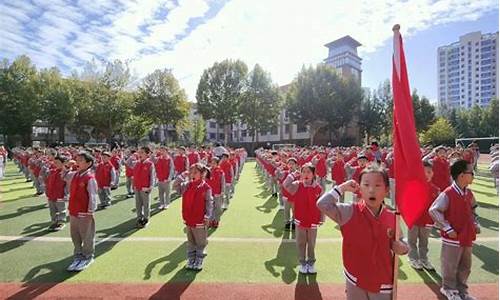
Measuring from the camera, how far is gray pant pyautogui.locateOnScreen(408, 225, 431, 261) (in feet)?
24.1

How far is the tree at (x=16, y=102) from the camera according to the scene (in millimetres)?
47969

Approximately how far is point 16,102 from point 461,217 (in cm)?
5495

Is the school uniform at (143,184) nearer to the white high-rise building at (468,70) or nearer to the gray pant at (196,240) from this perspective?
the gray pant at (196,240)

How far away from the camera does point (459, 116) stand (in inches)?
2876

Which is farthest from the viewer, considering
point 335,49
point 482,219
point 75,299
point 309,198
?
point 335,49

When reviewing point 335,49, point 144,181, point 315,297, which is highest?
point 335,49

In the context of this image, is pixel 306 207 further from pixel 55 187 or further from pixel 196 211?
pixel 55 187

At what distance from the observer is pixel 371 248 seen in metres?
3.77

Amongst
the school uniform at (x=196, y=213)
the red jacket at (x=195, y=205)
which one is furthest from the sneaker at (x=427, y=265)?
the red jacket at (x=195, y=205)

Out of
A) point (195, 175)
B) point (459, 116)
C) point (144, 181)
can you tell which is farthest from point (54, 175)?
point (459, 116)

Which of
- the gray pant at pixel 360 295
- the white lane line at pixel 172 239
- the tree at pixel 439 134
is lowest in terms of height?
the white lane line at pixel 172 239

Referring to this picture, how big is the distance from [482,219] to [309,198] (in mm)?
7796

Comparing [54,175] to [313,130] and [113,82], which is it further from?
[313,130]

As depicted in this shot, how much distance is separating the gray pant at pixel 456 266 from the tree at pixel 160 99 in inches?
1839
